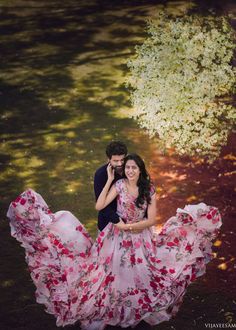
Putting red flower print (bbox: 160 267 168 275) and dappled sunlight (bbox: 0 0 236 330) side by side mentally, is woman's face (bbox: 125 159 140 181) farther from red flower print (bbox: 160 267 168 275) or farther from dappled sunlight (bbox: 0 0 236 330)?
dappled sunlight (bbox: 0 0 236 330)

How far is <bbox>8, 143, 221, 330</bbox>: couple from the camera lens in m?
7.18

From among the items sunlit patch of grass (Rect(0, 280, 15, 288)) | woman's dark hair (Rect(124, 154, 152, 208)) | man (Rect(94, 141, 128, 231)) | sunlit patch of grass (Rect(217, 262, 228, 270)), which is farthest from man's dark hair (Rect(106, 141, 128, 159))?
sunlit patch of grass (Rect(217, 262, 228, 270))

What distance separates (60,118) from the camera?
49.9 ft

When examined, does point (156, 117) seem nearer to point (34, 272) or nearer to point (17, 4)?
point (34, 272)

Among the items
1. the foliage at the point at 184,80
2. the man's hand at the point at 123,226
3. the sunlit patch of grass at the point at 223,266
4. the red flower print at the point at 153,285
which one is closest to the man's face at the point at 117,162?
the man's hand at the point at 123,226

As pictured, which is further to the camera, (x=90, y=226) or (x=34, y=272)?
(x=90, y=226)

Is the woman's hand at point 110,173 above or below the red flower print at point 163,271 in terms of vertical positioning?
above

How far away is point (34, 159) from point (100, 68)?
21.3ft

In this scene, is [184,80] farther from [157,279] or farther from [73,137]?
[157,279]

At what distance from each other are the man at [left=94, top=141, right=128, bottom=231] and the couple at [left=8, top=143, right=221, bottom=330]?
13 millimetres

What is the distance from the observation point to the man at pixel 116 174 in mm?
7062

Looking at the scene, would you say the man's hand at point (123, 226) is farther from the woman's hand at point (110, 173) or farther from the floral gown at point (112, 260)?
the woman's hand at point (110, 173)

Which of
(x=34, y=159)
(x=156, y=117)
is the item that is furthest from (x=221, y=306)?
(x=34, y=159)

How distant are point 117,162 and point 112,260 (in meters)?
1.27
